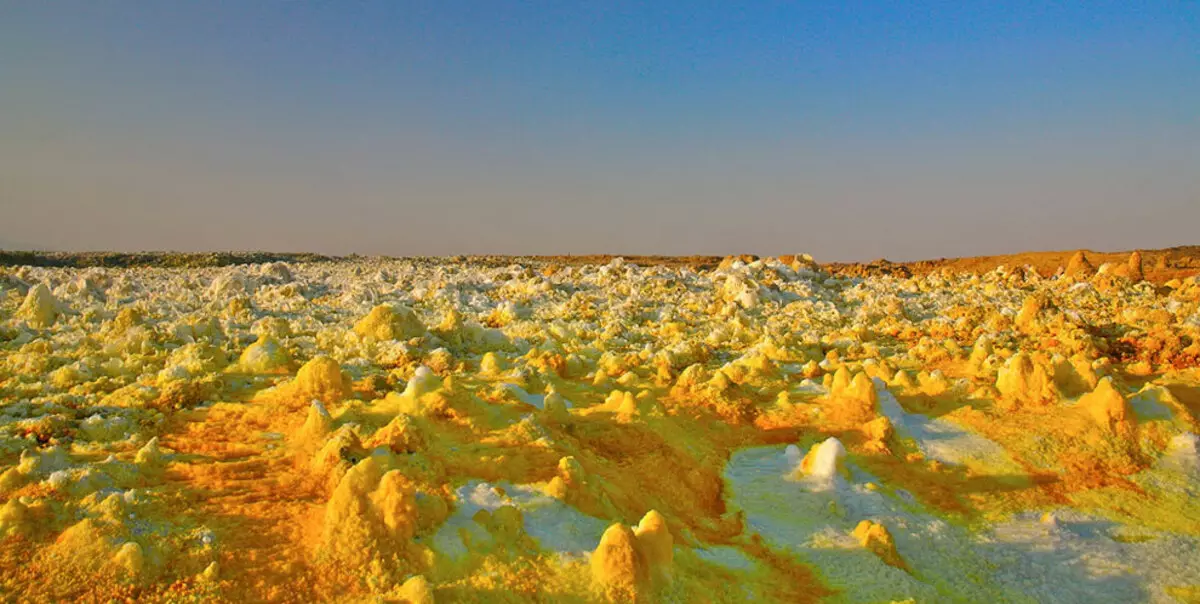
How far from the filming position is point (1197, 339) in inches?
325

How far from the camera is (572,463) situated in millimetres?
4262

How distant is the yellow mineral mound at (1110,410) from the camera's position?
19.0 feet

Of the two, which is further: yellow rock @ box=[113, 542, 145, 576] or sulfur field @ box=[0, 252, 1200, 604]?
sulfur field @ box=[0, 252, 1200, 604]

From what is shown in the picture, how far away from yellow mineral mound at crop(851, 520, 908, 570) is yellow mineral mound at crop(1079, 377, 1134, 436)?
8.63 feet

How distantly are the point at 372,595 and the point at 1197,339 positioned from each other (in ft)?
29.3

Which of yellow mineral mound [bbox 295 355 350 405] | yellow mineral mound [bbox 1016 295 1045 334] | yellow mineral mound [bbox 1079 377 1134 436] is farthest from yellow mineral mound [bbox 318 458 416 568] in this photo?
yellow mineral mound [bbox 1016 295 1045 334]

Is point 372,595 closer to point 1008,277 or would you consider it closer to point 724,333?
point 724,333

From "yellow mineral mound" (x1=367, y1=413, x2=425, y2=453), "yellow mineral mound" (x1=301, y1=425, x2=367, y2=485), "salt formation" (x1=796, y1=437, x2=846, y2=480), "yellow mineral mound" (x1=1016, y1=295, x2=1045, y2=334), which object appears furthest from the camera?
"yellow mineral mound" (x1=1016, y1=295, x2=1045, y2=334)

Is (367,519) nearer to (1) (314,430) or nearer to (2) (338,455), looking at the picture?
(2) (338,455)

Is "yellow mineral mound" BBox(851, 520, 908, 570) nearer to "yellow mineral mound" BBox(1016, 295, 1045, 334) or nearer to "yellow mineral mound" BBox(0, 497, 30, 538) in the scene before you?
"yellow mineral mound" BBox(0, 497, 30, 538)

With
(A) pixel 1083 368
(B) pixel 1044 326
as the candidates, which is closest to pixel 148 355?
(A) pixel 1083 368

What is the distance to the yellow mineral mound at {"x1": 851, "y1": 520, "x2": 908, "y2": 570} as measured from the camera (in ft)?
13.9

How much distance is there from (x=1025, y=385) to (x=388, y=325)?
18.7 ft

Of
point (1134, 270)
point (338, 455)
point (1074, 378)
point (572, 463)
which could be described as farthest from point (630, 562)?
point (1134, 270)
